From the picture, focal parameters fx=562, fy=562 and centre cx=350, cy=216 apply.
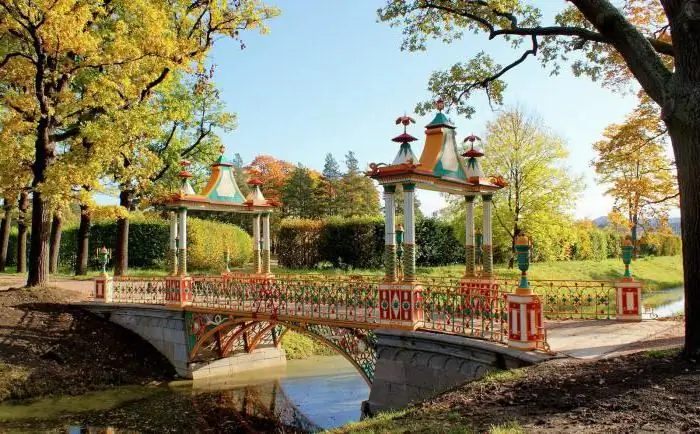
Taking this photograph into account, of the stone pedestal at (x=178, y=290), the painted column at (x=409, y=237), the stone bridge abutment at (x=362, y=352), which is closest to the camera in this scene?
the stone bridge abutment at (x=362, y=352)

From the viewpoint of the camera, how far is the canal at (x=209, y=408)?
12359 millimetres

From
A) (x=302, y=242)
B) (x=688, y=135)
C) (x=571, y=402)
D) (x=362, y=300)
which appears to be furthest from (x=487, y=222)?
(x=302, y=242)

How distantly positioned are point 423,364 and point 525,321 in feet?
7.82

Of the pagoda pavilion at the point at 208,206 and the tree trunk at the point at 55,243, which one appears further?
the tree trunk at the point at 55,243

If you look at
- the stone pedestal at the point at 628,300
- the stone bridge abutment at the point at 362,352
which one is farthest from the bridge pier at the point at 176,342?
the stone pedestal at the point at 628,300

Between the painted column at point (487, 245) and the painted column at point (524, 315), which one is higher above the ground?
the painted column at point (487, 245)

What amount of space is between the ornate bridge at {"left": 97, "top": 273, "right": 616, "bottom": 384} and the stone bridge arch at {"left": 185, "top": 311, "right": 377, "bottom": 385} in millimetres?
22

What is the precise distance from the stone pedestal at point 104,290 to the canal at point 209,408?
4406mm

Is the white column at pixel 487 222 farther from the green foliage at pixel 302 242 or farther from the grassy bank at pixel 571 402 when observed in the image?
the green foliage at pixel 302 242

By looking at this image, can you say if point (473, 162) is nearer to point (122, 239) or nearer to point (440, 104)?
point (440, 104)

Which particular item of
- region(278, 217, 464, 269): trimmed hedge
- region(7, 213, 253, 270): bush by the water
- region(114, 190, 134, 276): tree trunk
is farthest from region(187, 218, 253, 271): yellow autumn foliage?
region(114, 190, 134, 276): tree trunk

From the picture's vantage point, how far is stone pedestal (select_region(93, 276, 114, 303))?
1866 cm

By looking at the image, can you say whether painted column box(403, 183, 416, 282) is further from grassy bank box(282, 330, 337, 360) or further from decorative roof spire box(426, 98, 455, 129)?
grassy bank box(282, 330, 337, 360)

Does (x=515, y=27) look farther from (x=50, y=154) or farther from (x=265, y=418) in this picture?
(x=50, y=154)
